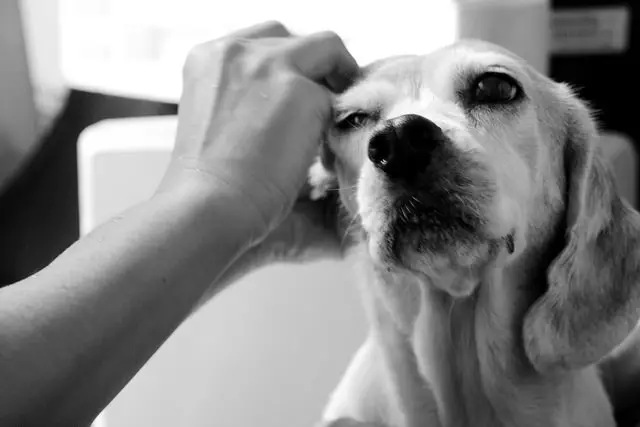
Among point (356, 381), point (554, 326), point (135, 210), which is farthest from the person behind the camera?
point (356, 381)

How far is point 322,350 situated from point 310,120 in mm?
544

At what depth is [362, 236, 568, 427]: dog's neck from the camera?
2.80ft

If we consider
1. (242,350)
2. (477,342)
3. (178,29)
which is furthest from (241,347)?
(178,29)

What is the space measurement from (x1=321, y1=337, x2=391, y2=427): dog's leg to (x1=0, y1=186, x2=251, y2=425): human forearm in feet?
1.06

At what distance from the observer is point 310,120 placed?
773mm

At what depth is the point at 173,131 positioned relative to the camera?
1274 mm

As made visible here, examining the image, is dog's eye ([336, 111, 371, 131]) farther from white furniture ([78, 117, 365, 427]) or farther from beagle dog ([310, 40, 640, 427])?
white furniture ([78, 117, 365, 427])

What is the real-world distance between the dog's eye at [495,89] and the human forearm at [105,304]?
335mm

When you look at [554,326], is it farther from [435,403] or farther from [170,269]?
[170,269]

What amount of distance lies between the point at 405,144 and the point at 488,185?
10cm

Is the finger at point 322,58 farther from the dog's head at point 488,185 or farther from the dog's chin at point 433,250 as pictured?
the dog's chin at point 433,250

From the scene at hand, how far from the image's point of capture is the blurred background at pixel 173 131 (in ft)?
3.88

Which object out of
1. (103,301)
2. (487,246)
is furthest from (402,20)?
(103,301)

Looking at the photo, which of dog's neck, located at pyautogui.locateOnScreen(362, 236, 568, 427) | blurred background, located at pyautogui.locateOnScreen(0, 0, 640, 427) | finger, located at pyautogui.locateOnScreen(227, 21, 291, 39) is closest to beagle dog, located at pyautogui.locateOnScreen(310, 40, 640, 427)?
dog's neck, located at pyautogui.locateOnScreen(362, 236, 568, 427)
